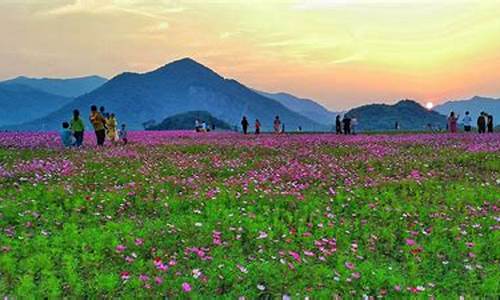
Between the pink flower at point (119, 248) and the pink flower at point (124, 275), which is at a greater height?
the pink flower at point (119, 248)

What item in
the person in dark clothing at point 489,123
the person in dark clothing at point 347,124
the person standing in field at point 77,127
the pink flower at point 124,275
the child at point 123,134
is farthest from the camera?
the person in dark clothing at point 347,124

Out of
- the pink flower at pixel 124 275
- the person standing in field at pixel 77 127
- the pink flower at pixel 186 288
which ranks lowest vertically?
the pink flower at pixel 186 288

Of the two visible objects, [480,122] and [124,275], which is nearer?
[124,275]

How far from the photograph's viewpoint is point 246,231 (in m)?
10.4

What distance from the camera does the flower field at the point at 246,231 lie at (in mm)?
7527

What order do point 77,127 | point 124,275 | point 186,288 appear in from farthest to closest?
point 77,127
point 124,275
point 186,288

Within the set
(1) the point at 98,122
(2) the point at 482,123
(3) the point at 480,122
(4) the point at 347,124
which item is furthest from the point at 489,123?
(1) the point at 98,122

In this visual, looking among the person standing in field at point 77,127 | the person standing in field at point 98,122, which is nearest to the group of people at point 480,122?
the person standing in field at point 98,122

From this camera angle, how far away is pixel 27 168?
18.0m

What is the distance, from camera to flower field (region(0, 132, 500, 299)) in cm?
753

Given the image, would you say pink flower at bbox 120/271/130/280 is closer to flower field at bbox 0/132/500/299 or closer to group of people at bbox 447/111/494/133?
flower field at bbox 0/132/500/299

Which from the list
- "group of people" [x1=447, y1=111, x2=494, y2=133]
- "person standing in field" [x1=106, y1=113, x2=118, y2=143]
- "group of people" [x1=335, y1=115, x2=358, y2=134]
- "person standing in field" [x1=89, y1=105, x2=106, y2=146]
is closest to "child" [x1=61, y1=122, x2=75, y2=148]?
"person standing in field" [x1=89, y1=105, x2=106, y2=146]

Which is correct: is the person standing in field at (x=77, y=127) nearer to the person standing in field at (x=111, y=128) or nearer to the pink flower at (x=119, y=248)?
the person standing in field at (x=111, y=128)

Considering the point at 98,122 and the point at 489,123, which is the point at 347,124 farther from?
the point at 98,122
